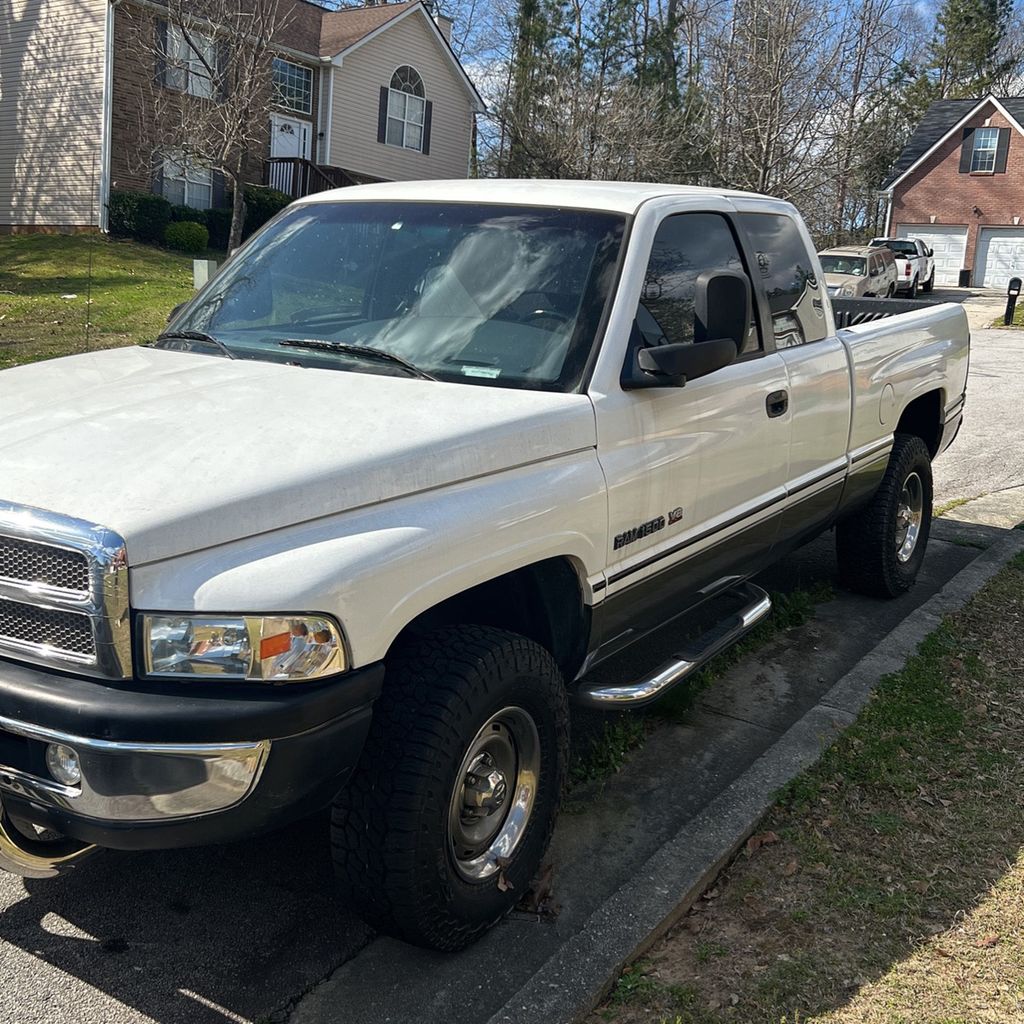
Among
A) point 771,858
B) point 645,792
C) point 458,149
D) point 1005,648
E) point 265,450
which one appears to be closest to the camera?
point 265,450

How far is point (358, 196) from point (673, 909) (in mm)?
2825

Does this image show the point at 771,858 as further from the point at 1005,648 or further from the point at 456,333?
the point at 1005,648

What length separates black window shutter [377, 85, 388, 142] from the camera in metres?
28.8

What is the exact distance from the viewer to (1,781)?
103 inches

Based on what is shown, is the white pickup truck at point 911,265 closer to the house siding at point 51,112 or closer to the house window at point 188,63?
the house window at point 188,63

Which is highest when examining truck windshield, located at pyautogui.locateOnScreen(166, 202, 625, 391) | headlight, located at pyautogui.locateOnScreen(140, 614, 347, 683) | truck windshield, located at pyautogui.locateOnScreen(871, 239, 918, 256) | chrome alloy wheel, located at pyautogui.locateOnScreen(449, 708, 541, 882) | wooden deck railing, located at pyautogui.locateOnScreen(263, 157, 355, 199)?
wooden deck railing, located at pyautogui.locateOnScreen(263, 157, 355, 199)

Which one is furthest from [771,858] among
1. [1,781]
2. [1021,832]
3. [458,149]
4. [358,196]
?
[458,149]

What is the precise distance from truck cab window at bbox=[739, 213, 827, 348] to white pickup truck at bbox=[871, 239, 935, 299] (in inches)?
1110

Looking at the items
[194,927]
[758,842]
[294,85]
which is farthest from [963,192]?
[194,927]

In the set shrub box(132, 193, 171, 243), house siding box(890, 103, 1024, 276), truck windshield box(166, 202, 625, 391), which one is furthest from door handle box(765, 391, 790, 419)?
house siding box(890, 103, 1024, 276)

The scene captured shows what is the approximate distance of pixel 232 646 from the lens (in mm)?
2514

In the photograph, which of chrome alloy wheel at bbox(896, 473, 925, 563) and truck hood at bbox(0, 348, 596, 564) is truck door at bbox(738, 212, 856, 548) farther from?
truck hood at bbox(0, 348, 596, 564)

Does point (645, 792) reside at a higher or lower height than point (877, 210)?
lower

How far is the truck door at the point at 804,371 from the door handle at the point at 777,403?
0.17 feet
